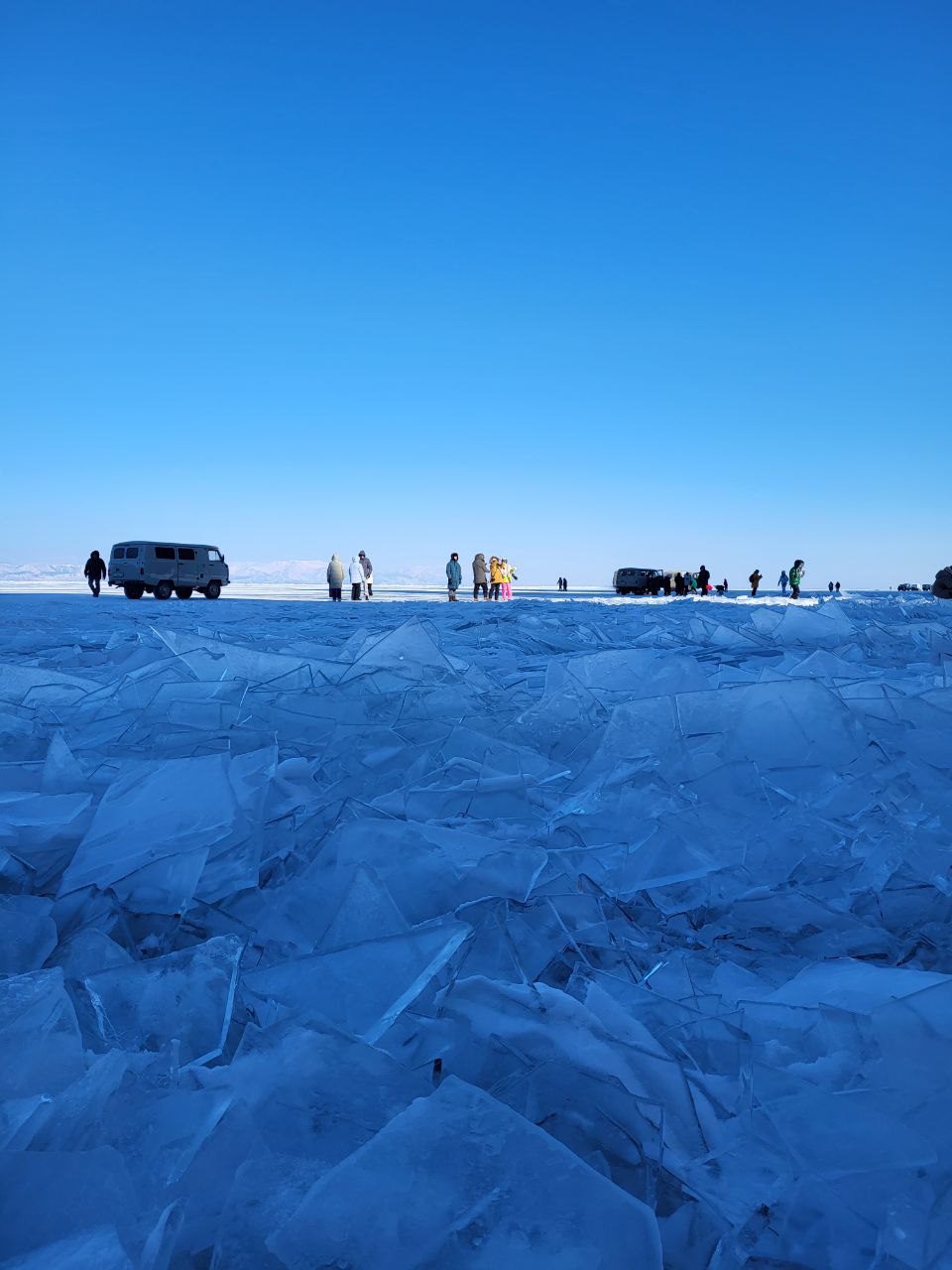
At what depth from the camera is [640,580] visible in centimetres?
3366

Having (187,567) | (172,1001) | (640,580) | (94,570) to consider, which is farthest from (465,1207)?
(640,580)

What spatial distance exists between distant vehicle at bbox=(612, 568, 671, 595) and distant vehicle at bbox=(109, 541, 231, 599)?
17.5 m

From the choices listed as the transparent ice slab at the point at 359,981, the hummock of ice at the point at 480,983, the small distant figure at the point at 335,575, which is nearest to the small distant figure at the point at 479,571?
the small distant figure at the point at 335,575

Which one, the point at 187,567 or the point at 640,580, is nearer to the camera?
the point at 187,567

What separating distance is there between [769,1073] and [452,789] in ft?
→ 4.08

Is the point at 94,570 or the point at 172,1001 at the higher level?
the point at 94,570

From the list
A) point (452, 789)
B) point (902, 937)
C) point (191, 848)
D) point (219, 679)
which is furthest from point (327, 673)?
point (902, 937)

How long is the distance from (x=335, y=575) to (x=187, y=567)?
6894 mm

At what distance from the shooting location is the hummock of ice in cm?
81

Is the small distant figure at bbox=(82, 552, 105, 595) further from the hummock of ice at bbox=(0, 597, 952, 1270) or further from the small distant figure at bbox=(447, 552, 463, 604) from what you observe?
the hummock of ice at bbox=(0, 597, 952, 1270)

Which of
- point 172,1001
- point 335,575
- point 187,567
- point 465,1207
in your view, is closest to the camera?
point 465,1207

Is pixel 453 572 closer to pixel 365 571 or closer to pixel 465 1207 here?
pixel 365 571

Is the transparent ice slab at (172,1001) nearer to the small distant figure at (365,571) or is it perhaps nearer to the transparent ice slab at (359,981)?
the transparent ice slab at (359,981)

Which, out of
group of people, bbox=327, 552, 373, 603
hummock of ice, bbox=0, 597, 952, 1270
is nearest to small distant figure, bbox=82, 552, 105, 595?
group of people, bbox=327, 552, 373, 603
